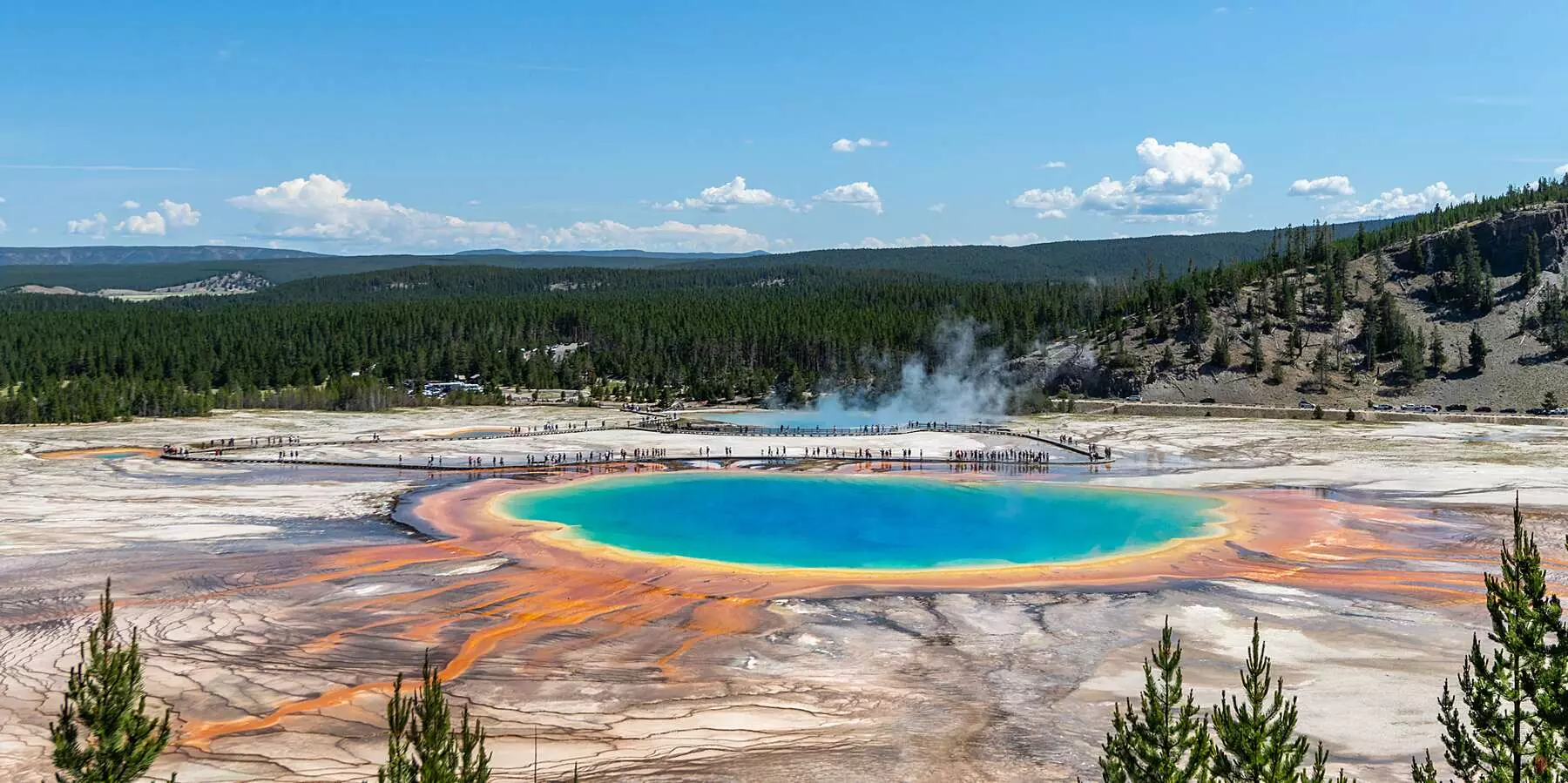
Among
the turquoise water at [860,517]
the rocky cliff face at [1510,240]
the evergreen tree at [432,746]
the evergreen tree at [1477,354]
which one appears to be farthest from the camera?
the rocky cliff face at [1510,240]

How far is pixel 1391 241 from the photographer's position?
406 feet

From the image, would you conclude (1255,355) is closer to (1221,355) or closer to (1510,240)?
(1221,355)

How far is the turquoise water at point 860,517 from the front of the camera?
3925 cm

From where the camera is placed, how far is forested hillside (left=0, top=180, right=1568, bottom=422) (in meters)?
98.8

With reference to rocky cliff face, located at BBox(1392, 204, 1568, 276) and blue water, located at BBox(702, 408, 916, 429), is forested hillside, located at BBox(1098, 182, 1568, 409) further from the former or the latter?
blue water, located at BBox(702, 408, 916, 429)

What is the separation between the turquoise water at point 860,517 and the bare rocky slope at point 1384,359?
4721 cm

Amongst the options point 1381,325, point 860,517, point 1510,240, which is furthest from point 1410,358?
point 860,517

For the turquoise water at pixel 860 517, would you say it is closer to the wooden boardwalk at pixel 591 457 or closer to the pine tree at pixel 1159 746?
the wooden boardwalk at pixel 591 457

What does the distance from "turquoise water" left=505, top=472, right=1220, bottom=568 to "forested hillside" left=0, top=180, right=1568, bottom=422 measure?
48199 mm

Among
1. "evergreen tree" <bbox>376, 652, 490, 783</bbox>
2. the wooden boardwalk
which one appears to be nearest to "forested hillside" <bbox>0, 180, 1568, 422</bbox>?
the wooden boardwalk

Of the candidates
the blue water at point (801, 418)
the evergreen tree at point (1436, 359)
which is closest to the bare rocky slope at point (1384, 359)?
the evergreen tree at point (1436, 359)

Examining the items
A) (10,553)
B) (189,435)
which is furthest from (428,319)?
(10,553)

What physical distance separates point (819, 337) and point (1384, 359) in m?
54.8

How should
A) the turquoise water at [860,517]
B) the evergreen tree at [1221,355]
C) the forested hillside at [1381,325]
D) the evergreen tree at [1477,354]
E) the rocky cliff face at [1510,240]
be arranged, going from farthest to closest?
1. the rocky cliff face at [1510,240]
2. the evergreen tree at [1221,355]
3. the evergreen tree at [1477,354]
4. the forested hillside at [1381,325]
5. the turquoise water at [860,517]
